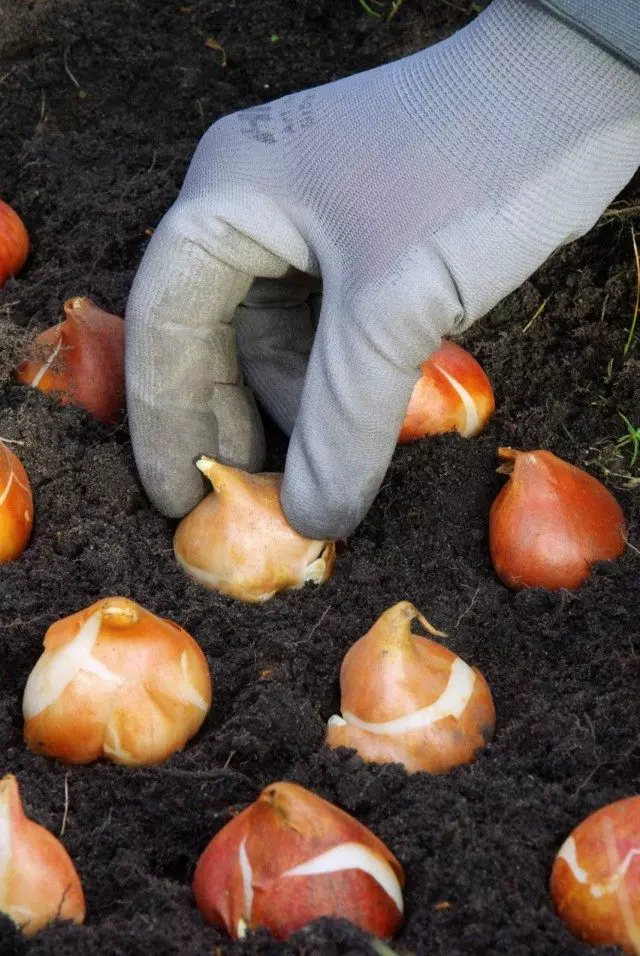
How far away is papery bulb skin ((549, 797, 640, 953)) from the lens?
1014 millimetres

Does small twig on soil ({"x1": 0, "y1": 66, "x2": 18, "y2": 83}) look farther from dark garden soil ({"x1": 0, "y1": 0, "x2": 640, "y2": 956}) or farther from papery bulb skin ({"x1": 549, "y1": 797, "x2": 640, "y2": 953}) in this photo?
papery bulb skin ({"x1": 549, "y1": 797, "x2": 640, "y2": 953})

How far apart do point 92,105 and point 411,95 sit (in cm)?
150

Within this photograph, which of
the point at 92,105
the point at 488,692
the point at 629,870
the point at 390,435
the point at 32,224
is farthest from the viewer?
the point at 92,105

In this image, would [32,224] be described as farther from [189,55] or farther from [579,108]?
[579,108]

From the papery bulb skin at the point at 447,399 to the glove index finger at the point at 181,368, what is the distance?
289 millimetres

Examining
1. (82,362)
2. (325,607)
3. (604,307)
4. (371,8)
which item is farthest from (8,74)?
(325,607)

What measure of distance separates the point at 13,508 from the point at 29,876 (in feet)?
2.24

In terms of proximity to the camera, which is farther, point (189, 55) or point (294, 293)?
point (189, 55)

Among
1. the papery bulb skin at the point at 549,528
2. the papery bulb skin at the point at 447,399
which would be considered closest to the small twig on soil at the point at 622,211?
the papery bulb skin at the point at 447,399

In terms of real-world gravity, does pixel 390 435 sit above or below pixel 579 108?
below

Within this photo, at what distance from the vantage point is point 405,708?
126 centimetres

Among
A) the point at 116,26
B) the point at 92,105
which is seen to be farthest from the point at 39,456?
the point at 116,26

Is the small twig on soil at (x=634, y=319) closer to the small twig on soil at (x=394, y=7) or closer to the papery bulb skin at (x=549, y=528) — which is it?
the papery bulb skin at (x=549, y=528)

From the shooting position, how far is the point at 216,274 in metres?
1.64
